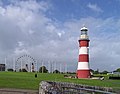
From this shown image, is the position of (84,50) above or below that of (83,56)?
above

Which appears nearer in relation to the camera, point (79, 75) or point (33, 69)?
point (79, 75)

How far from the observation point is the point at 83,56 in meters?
56.7

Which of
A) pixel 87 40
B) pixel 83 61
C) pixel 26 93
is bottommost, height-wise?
pixel 26 93

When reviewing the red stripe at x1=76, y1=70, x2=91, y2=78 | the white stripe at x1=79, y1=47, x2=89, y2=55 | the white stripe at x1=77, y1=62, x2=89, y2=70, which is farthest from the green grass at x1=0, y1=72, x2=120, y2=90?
the white stripe at x1=79, y1=47, x2=89, y2=55

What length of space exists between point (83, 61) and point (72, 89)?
3966cm

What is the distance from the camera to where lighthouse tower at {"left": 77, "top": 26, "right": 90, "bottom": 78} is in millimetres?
56406

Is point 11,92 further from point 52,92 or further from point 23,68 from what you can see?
point 23,68

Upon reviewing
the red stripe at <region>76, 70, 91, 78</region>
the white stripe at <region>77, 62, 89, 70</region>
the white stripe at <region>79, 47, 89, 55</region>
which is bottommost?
the red stripe at <region>76, 70, 91, 78</region>

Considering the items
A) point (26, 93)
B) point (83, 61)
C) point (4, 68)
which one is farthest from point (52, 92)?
point (4, 68)

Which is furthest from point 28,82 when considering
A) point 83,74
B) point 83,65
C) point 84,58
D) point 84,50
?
point 83,74

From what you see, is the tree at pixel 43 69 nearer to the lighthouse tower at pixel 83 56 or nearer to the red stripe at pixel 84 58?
the lighthouse tower at pixel 83 56

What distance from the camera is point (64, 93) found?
1659 cm

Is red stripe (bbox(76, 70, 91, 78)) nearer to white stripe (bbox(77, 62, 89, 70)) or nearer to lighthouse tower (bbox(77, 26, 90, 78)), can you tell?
lighthouse tower (bbox(77, 26, 90, 78))

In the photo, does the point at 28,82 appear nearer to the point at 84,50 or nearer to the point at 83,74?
the point at 84,50
